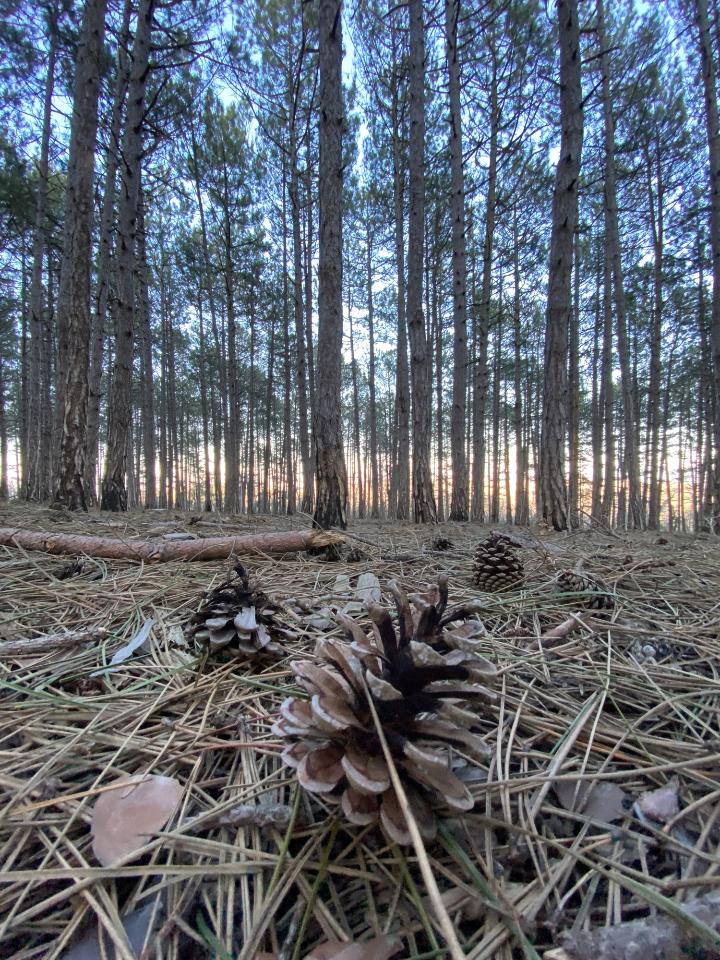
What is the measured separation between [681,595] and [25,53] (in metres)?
10.8

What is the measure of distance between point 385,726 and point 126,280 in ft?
22.9

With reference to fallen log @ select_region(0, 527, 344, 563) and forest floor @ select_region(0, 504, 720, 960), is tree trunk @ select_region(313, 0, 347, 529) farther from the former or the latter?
forest floor @ select_region(0, 504, 720, 960)

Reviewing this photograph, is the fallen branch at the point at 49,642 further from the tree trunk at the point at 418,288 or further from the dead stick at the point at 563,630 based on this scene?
the tree trunk at the point at 418,288

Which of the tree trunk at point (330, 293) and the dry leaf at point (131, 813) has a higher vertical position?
the tree trunk at point (330, 293)

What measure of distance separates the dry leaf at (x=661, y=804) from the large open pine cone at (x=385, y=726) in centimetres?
30

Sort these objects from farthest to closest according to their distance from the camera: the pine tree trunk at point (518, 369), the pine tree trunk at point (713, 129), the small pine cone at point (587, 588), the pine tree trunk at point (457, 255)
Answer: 1. the pine tree trunk at point (518, 369)
2. the pine tree trunk at point (457, 255)
3. the pine tree trunk at point (713, 129)
4. the small pine cone at point (587, 588)

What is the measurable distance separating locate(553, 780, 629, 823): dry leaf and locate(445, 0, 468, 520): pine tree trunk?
619 cm

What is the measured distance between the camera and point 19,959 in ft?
1.61

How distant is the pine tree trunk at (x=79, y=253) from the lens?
4.07m

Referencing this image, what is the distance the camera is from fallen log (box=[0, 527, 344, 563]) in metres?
2.01

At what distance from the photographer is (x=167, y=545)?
205 centimetres

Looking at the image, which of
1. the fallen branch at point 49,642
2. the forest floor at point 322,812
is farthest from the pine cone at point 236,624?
the fallen branch at point 49,642

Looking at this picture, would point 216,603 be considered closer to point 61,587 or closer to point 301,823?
point 301,823

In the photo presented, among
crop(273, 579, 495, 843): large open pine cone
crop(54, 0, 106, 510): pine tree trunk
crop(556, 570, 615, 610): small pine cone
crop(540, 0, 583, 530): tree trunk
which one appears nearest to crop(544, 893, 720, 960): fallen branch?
crop(273, 579, 495, 843): large open pine cone
